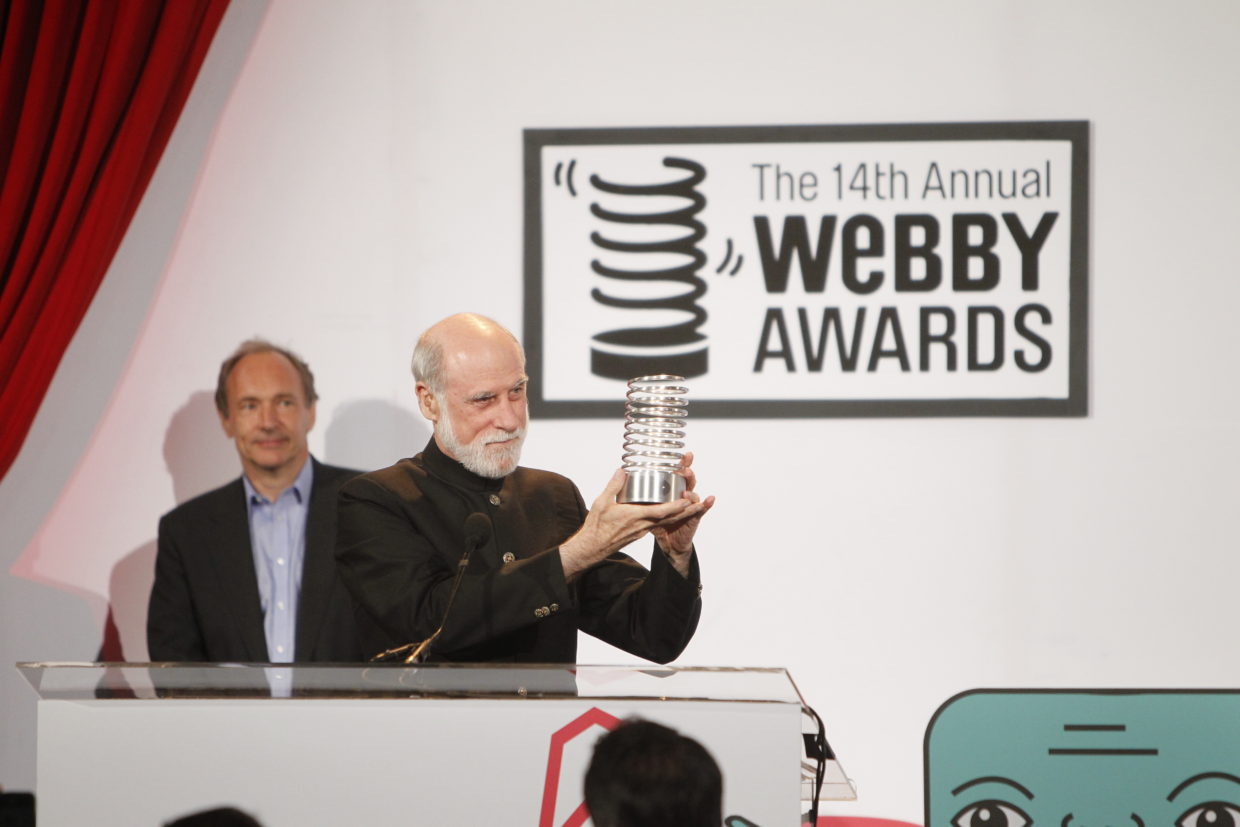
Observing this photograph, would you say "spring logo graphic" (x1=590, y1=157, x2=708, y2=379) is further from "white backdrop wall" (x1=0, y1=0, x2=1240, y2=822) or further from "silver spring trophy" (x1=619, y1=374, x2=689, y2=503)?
"silver spring trophy" (x1=619, y1=374, x2=689, y2=503)

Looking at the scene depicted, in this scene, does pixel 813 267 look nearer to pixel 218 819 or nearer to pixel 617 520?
pixel 617 520

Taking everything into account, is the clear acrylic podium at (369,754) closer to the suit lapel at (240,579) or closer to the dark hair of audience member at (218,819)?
the dark hair of audience member at (218,819)

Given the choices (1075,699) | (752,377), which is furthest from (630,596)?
(1075,699)

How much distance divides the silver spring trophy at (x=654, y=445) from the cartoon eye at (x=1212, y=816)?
2.44 m

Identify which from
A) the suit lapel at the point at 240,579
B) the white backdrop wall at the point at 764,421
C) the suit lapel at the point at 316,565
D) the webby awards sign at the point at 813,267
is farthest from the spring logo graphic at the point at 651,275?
the suit lapel at the point at 240,579

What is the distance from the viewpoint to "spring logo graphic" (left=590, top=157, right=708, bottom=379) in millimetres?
3730

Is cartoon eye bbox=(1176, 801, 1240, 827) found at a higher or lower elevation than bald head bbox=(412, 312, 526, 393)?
lower

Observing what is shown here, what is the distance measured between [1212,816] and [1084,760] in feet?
1.36

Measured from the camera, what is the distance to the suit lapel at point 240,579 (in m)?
3.43

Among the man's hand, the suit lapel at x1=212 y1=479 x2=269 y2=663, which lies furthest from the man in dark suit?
the man's hand

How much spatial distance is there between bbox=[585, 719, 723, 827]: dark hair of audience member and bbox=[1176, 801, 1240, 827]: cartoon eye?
8.85ft

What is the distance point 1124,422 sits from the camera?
3.71 m

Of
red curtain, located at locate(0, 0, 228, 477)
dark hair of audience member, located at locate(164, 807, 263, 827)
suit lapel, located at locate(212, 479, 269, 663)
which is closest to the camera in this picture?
dark hair of audience member, located at locate(164, 807, 263, 827)

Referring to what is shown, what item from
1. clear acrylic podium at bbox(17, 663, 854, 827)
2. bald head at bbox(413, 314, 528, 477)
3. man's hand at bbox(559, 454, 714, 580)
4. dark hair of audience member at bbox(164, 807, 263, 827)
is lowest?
dark hair of audience member at bbox(164, 807, 263, 827)
